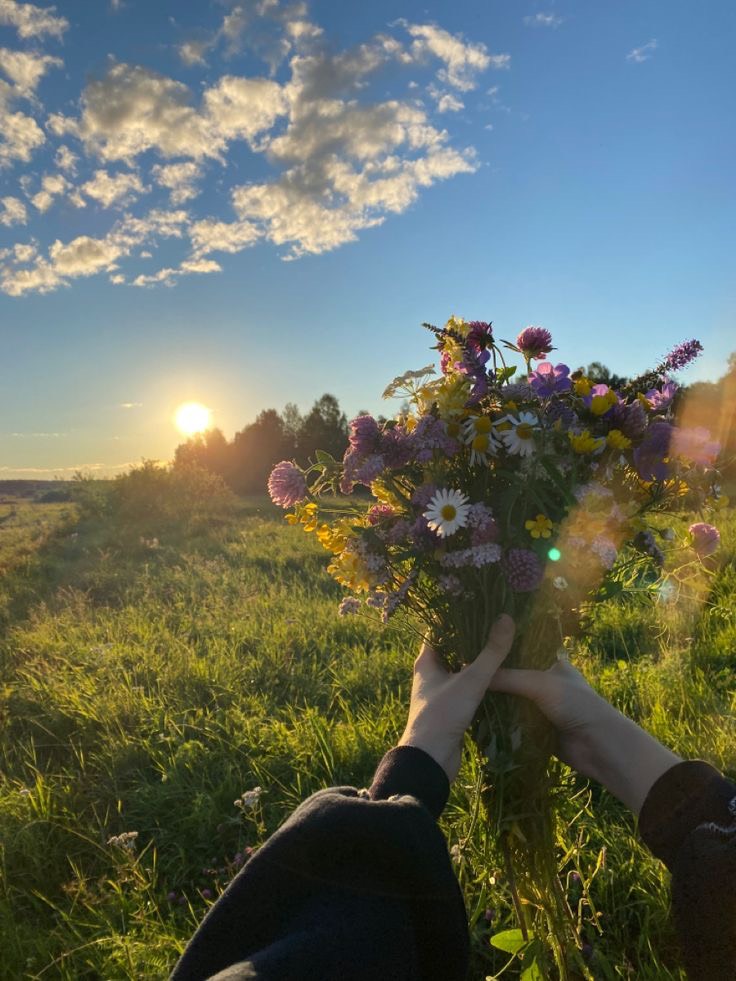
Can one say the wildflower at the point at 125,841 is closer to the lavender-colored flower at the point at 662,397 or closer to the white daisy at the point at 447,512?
the white daisy at the point at 447,512

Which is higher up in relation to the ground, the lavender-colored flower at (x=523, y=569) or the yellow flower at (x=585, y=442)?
the yellow flower at (x=585, y=442)

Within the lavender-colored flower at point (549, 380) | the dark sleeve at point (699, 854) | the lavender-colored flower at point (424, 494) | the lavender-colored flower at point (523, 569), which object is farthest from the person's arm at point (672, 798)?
the lavender-colored flower at point (549, 380)

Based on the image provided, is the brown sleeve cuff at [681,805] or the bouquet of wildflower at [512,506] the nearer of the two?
the brown sleeve cuff at [681,805]

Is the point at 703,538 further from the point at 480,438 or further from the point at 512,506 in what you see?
the point at 480,438

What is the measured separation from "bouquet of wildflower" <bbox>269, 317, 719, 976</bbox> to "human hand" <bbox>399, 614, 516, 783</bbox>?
0.07 metres

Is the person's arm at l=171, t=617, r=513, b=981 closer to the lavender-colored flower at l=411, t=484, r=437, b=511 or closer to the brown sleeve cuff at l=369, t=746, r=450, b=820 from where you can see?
the brown sleeve cuff at l=369, t=746, r=450, b=820

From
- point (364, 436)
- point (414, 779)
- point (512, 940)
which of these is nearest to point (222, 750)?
point (512, 940)

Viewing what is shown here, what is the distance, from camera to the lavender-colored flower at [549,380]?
1.55 m

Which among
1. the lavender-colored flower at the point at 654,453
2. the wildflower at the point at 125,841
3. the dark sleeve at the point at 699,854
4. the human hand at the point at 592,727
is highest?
the lavender-colored flower at the point at 654,453

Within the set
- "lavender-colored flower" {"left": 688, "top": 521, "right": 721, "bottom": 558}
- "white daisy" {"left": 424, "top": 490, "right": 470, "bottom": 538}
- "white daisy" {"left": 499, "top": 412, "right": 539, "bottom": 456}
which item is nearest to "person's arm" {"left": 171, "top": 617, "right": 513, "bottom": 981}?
"white daisy" {"left": 424, "top": 490, "right": 470, "bottom": 538}

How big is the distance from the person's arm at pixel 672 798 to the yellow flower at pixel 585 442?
1.87 ft

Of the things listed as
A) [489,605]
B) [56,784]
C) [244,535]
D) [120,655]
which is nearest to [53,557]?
[244,535]

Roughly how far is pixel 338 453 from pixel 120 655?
3.18m

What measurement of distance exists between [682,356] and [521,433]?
569 mm
